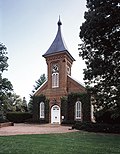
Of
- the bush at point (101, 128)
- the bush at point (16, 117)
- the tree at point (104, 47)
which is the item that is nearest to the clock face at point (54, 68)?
the bush at point (16, 117)

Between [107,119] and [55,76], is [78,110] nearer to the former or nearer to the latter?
[55,76]

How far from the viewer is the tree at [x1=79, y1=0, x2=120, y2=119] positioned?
17078mm

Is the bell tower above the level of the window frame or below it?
above

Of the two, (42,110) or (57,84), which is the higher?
(57,84)

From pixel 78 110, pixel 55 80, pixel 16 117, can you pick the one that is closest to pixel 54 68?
pixel 55 80

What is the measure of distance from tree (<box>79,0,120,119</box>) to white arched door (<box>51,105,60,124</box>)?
50.3 feet

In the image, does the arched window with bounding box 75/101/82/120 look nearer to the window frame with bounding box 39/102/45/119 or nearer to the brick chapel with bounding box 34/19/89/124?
the brick chapel with bounding box 34/19/89/124

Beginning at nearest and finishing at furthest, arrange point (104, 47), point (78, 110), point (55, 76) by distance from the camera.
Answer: point (104, 47) < point (78, 110) < point (55, 76)

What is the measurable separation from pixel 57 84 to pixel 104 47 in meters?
17.4

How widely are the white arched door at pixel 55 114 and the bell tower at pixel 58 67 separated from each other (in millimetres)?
1437

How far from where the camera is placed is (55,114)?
33938mm

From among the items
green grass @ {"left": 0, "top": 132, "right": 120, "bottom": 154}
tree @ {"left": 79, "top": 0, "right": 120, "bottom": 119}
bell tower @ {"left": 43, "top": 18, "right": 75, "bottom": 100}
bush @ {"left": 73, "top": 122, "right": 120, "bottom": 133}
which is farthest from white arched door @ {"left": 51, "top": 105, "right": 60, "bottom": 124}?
green grass @ {"left": 0, "top": 132, "right": 120, "bottom": 154}

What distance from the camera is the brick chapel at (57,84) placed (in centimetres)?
3366

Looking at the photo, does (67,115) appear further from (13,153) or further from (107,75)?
(13,153)
